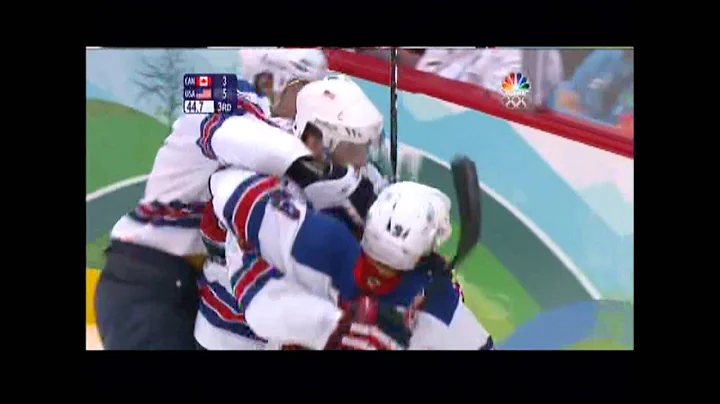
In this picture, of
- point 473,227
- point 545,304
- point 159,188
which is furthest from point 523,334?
point 159,188

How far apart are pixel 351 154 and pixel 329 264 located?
0.32 meters

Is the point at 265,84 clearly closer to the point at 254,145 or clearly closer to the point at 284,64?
the point at 284,64

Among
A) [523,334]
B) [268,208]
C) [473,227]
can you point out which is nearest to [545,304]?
[523,334]

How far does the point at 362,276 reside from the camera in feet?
8.73

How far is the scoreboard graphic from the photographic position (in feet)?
9.00

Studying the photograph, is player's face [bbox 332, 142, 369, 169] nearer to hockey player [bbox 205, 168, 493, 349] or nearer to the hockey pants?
hockey player [bbox 205, 168, 493, 349]

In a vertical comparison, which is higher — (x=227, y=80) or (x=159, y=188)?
(x=227, y=80)

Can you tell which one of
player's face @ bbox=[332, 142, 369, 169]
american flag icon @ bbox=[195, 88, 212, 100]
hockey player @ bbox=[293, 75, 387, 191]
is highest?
american flag icon @ bbox=[195, 88, 212, 100]

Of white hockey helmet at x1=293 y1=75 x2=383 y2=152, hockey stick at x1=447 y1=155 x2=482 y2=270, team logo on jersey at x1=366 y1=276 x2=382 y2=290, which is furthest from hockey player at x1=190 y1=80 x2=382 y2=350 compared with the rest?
hockey stick at x1=447 y1=155 x2=482 y2=270

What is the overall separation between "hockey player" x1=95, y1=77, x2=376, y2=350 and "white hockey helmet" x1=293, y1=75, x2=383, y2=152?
13 centimetres

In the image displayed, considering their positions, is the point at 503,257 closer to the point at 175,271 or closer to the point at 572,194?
the point at 572,194

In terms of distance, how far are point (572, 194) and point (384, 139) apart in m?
0.56

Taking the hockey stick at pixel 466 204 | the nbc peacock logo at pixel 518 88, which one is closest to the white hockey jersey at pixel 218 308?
the hockey stick at pixel 466 204
